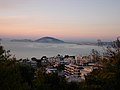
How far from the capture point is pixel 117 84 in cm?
1251

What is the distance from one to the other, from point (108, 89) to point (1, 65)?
580cm

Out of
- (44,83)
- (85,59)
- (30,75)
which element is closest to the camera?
(44,83)

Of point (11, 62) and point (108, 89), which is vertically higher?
point (11, 62)

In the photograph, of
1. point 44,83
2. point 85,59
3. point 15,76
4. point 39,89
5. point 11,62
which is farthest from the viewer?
point 85,59

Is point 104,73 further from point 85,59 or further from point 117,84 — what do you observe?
point 85,59

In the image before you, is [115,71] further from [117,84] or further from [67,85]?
[67,85]

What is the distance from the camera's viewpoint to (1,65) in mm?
8438

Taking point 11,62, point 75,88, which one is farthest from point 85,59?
point 11,62

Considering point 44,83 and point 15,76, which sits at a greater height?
point 15,76

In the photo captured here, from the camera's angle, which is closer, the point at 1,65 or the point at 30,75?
the point at 1,65

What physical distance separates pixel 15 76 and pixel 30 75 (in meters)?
12.5

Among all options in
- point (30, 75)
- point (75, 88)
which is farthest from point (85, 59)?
point (75, 88)

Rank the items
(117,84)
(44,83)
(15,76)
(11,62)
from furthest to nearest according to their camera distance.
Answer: (44,83) < (117,84) < (11,62) < (15,76)

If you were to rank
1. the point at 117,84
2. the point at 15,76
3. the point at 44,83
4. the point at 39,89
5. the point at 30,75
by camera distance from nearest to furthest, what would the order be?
1. the point at 15,76
2. the point at 117,84
3. the point at 39,89
4. the point at 44,83
5. the point at 30,75
